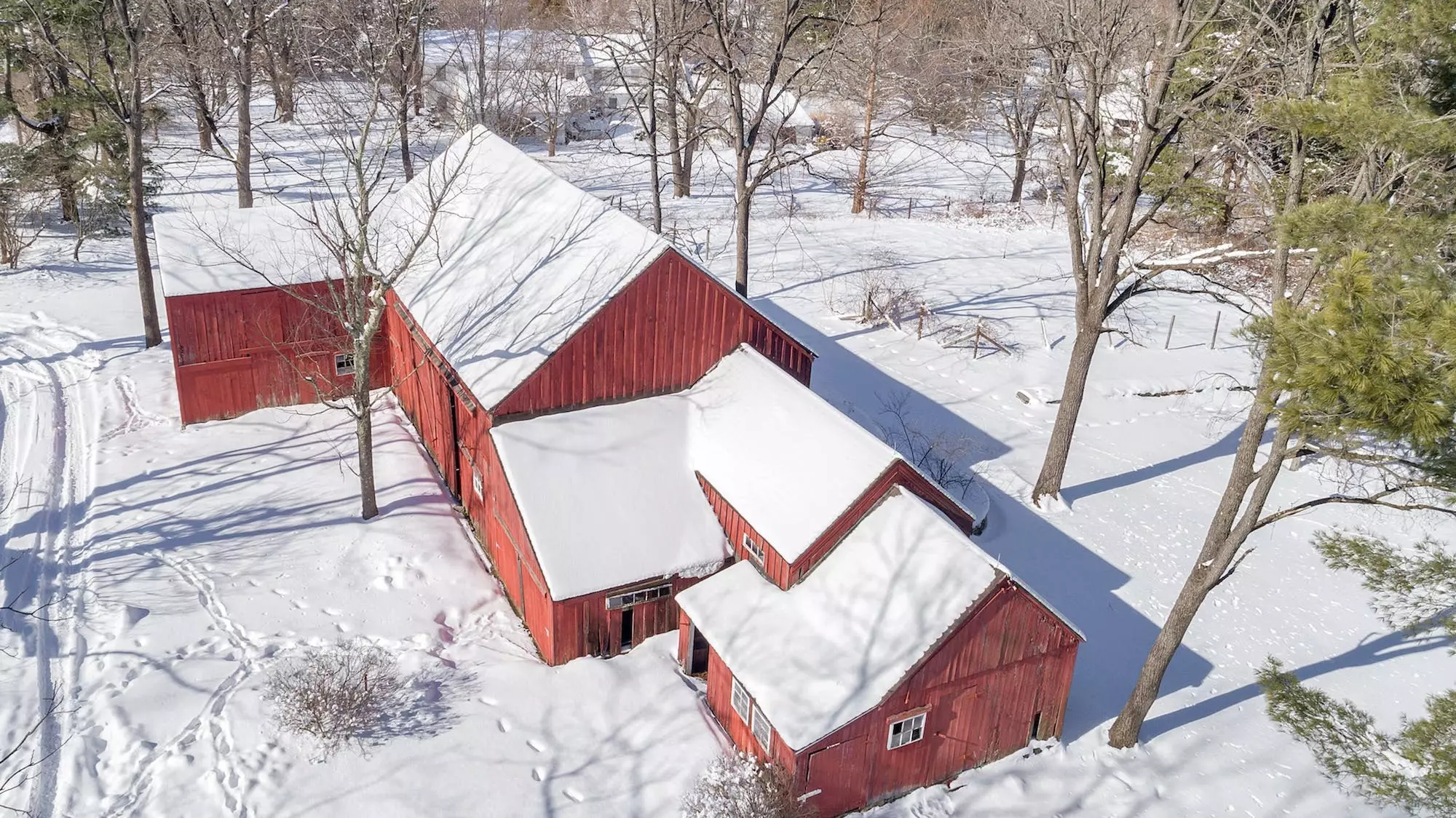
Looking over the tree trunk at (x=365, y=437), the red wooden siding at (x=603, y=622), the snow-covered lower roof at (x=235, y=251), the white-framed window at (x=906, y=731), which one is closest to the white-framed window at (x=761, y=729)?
the white-framed window at (x=906, y=731)

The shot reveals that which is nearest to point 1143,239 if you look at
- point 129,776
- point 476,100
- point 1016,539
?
point 1016,539

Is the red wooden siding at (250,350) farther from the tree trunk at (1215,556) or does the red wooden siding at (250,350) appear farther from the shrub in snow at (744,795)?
the tree trunk at (1215,556)

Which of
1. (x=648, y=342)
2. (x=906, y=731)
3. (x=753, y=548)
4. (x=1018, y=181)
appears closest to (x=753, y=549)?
(x=753, y=548)

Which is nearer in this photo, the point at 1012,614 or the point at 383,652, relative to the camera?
the point at 1012,614

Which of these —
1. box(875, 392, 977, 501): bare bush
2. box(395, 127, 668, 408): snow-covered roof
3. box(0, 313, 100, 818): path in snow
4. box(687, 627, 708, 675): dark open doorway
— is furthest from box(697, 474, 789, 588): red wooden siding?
box(0, 313, 100, 818): path in snow

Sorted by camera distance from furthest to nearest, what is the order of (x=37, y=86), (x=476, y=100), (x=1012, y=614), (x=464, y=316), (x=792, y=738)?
(x=476, y=100), (x=37, y=86), (x=464, y=316), (x=1012, y=614), (x=792, y=738)

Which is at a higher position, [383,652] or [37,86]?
[37,86]

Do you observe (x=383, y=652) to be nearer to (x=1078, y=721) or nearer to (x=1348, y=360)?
(x=1078, y=721)
